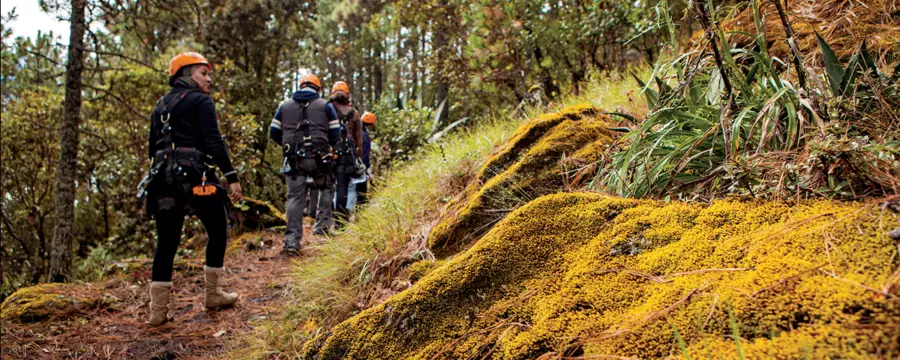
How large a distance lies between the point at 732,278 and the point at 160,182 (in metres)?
3.67

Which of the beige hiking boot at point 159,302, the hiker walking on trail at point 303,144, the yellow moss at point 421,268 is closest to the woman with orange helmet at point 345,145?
the hiker walking on trail at point 303,144

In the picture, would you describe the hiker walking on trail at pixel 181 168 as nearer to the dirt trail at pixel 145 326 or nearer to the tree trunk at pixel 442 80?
the dirt trail at pixel 145 326

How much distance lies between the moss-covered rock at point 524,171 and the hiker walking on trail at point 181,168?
1907mm

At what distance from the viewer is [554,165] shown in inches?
106

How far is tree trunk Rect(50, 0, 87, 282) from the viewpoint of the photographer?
4941mm

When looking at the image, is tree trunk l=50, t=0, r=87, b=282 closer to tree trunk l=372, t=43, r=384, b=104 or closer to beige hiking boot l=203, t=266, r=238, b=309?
beige hiking boot l=203, t=266, r=238, b=309

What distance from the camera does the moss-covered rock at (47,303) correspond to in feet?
11.9

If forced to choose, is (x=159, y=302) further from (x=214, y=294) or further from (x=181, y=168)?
(x=181, y=168)

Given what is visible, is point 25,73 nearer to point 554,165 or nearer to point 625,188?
point 554,165

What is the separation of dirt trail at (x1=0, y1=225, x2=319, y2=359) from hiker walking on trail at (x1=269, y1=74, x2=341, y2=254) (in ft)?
2.63

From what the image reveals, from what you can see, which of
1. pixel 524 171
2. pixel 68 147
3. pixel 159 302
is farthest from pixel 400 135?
pixel 524 171

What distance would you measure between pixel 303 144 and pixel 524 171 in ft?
11.2

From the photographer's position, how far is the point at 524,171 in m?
2.69

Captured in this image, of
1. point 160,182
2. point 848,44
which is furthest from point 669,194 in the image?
point 160,182
